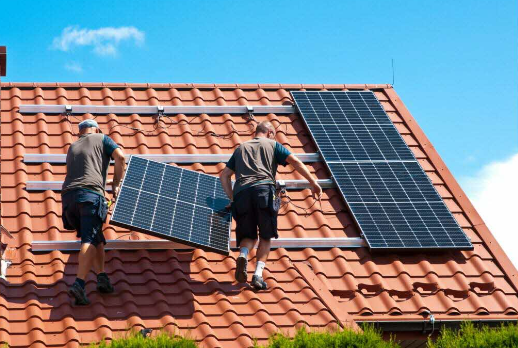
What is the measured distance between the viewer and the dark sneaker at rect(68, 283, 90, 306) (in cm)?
1090

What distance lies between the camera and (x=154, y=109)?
15.1 metres

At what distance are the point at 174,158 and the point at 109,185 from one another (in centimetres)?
139

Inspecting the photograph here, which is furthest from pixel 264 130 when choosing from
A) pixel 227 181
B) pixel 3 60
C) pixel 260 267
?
pixel 3 60

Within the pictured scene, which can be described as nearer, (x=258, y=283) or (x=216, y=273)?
(x=258, y=283)

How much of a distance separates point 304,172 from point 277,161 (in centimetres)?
36

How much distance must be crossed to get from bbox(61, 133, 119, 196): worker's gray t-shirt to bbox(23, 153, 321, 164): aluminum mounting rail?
1.92 m

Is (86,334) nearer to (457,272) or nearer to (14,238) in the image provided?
(14,238)

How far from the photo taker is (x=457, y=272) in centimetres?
1253

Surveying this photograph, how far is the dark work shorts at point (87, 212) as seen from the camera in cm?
1132

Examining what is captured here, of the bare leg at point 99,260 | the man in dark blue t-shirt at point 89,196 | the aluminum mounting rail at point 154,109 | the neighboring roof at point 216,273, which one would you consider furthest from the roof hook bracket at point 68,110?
the bare leg at point 99,260

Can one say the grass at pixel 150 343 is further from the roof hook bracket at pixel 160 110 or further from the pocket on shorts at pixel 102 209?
the roof hook bracket at pixel 160 110

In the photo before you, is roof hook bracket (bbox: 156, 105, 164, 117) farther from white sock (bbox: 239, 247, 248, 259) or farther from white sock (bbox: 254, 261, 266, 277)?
white sock (bbox: 254, 261, 266, 277)

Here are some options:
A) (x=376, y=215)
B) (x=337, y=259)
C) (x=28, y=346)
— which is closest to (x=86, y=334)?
(x=28, y=346)

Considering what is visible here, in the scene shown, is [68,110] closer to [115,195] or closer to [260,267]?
[115,195]
